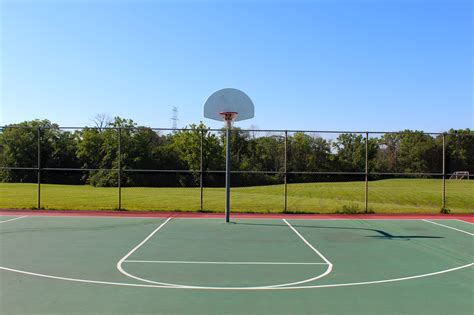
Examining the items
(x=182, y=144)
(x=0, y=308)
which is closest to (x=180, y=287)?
(x=0, y=308)

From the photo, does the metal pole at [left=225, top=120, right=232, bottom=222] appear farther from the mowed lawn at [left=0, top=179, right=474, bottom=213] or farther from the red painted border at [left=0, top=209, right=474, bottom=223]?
the mowed lawn at [left=0, top=179, right=474, bottom=213]

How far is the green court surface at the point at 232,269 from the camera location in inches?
217

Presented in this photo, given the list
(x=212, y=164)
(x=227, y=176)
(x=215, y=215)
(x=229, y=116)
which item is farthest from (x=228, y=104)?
(x=212, y=164)

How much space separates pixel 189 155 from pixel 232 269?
16484mm

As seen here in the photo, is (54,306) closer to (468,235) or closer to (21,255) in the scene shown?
(21,255)

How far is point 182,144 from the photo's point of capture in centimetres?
2364

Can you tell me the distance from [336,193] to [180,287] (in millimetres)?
26779

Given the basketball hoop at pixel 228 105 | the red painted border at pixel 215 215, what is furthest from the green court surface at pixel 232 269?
the basketball hoop at pixel 228 105

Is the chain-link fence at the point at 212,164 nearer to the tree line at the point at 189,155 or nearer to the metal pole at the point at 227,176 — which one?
the tree line at the point at 189,155

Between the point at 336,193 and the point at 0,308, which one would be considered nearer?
the point at 0,308

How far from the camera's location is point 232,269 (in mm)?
7496

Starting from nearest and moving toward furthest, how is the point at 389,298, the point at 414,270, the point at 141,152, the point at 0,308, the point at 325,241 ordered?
the point at 0,308 < the point at 389,298 < the point at 414,270 < the point at 325,241 < the point at 141,152

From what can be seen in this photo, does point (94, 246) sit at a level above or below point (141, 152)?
below

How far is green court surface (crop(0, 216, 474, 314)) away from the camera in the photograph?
18.1ft
